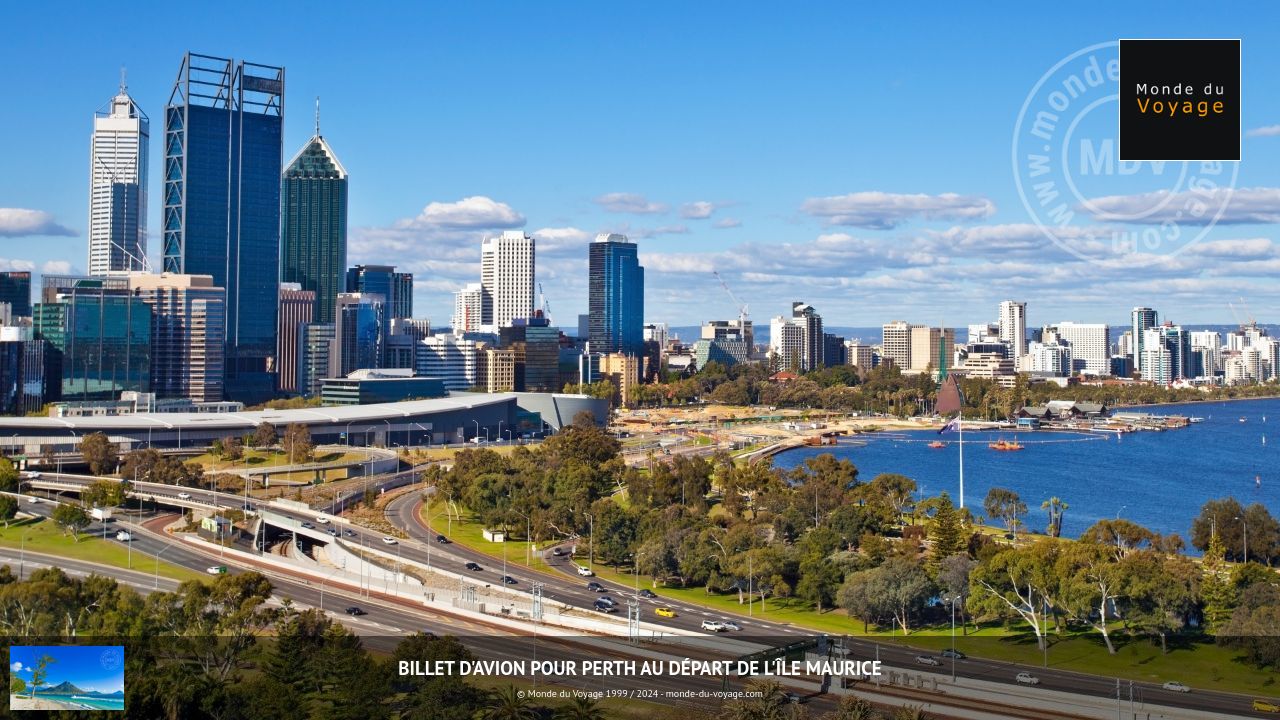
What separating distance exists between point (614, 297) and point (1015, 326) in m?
51.3

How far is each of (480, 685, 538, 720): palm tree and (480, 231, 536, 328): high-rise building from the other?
118m

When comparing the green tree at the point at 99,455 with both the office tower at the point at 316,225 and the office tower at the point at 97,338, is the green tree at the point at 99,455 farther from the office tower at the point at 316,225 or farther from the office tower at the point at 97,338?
the office tower at the point at 316,225

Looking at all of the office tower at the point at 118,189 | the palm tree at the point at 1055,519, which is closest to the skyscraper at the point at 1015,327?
the office tower at the point at 118,189

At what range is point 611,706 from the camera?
15148 mm

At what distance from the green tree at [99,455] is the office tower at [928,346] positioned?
96.6m

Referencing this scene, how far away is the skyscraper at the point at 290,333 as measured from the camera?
3214 inches

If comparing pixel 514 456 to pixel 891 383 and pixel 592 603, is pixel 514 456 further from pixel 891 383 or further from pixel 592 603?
pixel 891 383

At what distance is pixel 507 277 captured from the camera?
134 metres

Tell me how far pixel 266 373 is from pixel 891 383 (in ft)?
151

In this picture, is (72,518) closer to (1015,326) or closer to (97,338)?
(97,338)

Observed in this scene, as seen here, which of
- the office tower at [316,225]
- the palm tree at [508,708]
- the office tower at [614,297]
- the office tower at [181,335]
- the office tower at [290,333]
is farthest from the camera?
the office tower at [614,297]

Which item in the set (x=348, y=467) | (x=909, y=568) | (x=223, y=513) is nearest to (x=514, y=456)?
(x=348, y=467)

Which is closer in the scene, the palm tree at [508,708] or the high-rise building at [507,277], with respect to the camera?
the palm tree at [508,708]

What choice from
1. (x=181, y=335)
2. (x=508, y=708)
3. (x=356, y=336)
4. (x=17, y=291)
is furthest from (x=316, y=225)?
(x=508, y=708)
